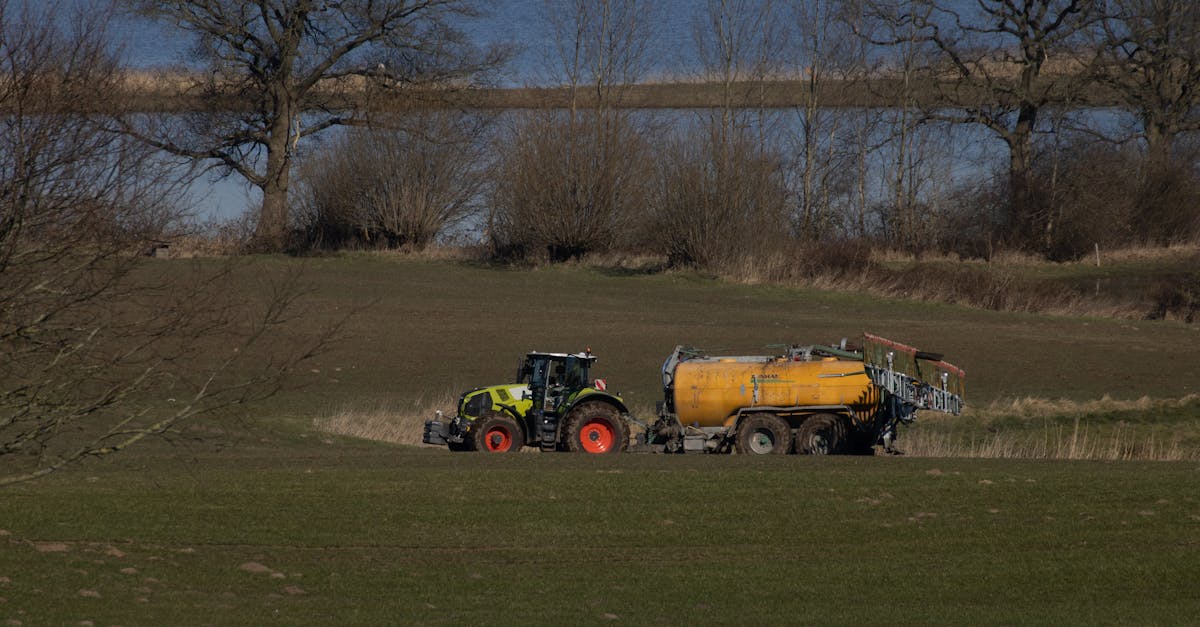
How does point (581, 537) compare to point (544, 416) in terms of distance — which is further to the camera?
point (544, 416)

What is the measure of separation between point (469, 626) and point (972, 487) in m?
9.19

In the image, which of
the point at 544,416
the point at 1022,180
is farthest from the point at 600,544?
the point at 1022,180

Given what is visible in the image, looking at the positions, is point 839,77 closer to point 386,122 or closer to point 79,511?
point 386,122

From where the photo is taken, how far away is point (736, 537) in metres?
16.5

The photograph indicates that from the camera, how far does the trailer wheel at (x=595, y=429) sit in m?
24.7

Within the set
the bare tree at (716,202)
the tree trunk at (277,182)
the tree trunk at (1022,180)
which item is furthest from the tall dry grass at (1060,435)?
the tree trunk at (277,182)

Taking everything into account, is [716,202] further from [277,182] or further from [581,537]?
[581,537]

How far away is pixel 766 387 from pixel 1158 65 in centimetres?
4695

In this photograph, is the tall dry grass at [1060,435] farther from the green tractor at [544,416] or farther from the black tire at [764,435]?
the green tractor at [544,416]

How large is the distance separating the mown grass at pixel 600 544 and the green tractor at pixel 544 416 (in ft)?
11.3

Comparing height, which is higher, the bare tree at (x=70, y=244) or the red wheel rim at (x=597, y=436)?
the bare tree at (x=70, y=244)

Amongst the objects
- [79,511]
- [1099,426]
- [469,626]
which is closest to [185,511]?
[79,511]

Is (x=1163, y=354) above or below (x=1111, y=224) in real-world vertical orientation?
below

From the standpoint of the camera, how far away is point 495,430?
25.3 m
